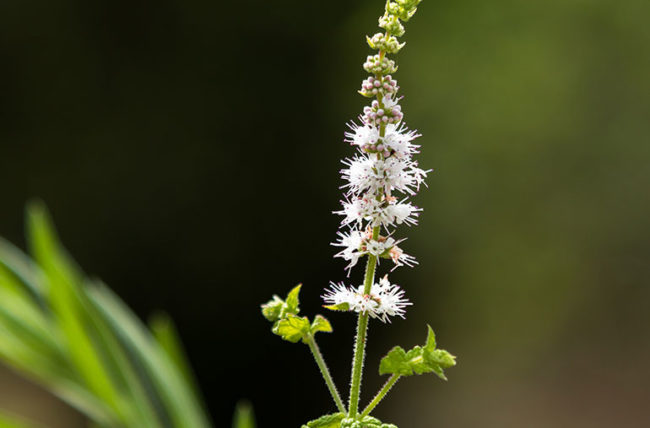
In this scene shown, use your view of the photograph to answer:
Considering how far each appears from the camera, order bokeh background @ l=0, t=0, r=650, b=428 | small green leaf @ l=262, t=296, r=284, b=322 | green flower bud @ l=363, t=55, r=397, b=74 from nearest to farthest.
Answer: green flower bud @ l=363, t=55, r=397, b=74, small green leaf @ l=262, t=296, r=284, b=322, bokeh background @ l=0, t=0, r=650, b=428

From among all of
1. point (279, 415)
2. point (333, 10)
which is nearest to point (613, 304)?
point (279, 415)

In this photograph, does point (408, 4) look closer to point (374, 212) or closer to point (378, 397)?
point (374, 212)

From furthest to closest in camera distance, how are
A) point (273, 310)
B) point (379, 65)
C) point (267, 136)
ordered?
1. point (267, 136)
2. point (273, 310)
3. point (379, 65)

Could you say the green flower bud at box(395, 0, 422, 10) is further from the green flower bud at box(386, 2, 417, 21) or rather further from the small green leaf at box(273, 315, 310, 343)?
the small green leaf at box(273, 315, 310, 343)

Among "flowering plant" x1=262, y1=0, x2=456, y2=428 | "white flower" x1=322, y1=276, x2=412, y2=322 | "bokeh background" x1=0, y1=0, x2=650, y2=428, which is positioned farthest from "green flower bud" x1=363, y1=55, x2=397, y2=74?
"bokeh background" x1=0, y1=0, x2=650, y2=428

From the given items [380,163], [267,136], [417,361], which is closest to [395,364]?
[417,361]

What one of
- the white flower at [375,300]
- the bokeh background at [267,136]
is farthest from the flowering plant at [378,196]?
the bokeh background at [267,136]

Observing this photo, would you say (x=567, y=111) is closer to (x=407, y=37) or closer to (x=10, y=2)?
(x=407, y=37)
